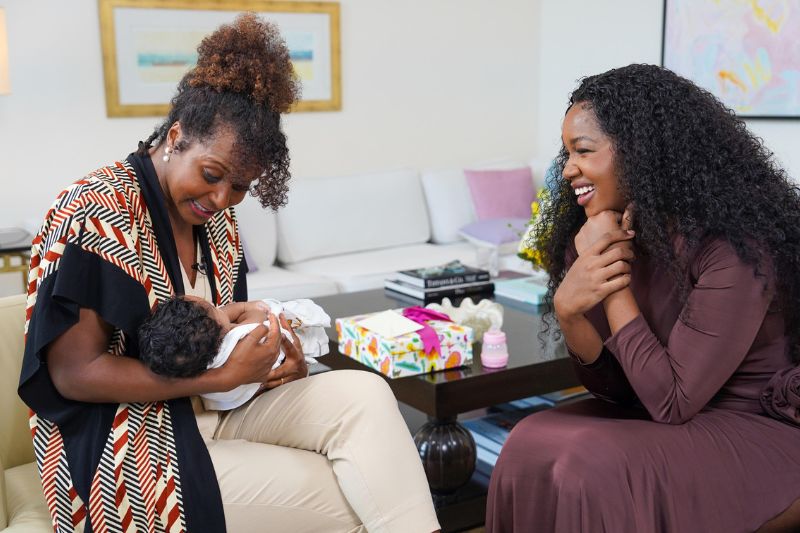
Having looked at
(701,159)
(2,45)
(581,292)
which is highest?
(2,45)

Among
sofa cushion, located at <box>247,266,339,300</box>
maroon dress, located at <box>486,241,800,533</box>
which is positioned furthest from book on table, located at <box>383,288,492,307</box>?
maroon dress, located at <box>486,241,800,533</box>

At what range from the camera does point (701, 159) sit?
63.6 inches

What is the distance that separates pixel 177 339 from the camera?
150 cm

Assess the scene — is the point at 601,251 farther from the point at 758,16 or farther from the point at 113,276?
the point at 758,16

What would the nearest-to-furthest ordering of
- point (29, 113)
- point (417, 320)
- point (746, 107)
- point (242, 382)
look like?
1. point (242, 382)
2. point (417, 320)
3. point (29, 113)
4. point (746, 107)

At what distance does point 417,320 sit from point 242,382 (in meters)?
0.88

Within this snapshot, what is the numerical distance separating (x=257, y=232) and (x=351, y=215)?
0.53 metres

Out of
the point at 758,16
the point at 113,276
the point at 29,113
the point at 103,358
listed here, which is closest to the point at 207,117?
the point at 113,276

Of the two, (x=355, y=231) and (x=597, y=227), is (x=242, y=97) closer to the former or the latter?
(x=597, y=227)

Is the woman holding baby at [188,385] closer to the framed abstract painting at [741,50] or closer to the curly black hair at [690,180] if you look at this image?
the curly black hair at [690,180]

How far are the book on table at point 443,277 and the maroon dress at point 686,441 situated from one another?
1.47 metres

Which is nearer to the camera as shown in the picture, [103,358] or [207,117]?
[103,358]

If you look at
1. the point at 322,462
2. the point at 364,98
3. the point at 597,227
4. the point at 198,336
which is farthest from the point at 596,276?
the point at 364,98

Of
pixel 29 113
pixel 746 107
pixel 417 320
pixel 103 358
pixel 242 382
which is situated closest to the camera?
pixel 103 358
